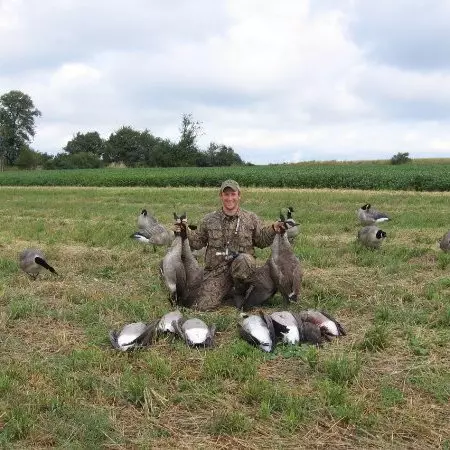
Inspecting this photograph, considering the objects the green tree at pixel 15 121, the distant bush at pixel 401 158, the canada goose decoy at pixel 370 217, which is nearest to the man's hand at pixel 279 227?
the canada goose decoy at pixel 370 217

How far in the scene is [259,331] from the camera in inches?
228

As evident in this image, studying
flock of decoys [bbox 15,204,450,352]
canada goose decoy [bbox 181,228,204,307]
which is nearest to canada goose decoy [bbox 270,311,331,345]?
flock of decoys [bbox 15,204,450,352]

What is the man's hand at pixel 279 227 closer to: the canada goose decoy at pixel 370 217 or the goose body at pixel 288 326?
the goose body at pixel 288 326

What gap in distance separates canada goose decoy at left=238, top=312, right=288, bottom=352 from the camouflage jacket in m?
1.64

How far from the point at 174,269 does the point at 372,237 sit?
15.6 feet

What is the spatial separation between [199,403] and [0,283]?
4.76 metres

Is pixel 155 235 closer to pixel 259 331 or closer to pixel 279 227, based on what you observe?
pixel 279 227

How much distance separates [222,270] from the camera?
7.62m

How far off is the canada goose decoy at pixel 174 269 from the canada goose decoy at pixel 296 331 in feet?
5.22

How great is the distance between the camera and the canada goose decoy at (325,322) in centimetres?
609

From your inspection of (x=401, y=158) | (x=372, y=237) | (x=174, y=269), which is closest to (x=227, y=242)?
(x=174, y=269)

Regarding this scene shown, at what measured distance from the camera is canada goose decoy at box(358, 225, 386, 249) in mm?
10609

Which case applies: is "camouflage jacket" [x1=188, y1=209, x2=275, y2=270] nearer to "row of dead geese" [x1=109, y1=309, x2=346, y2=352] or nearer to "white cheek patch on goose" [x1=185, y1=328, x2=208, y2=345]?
"row of dead geese" [x1=109, y1=309, x2=346, y2=352]

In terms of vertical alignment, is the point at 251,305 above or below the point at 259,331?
below
